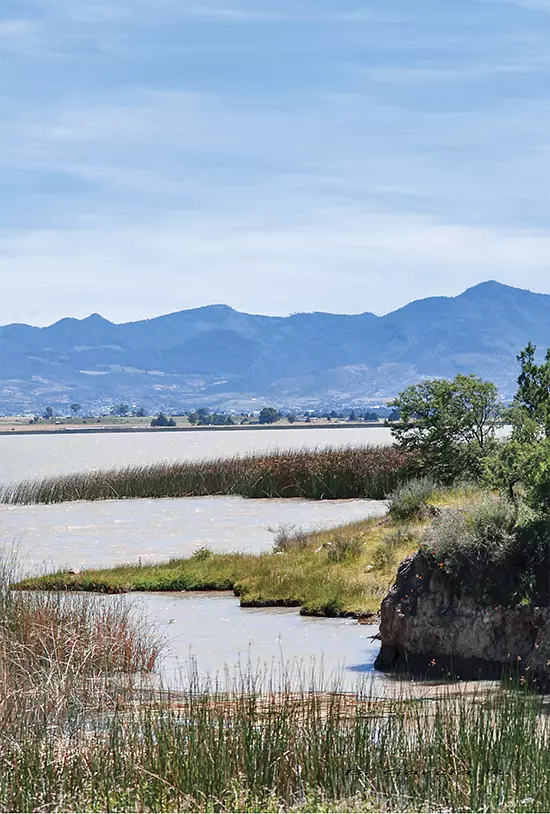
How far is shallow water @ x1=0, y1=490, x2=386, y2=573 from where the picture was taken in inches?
1462

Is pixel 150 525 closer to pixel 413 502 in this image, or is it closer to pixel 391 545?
pixel 413 502

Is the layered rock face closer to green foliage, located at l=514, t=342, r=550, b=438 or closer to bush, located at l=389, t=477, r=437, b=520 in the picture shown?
bush, located at l=389, t=477, r=437, b=520

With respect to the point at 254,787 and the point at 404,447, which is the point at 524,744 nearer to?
the point at 254,787

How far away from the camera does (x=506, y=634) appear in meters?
16.8

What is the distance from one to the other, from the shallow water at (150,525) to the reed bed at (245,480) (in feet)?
3.11

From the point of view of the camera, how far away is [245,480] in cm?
5634

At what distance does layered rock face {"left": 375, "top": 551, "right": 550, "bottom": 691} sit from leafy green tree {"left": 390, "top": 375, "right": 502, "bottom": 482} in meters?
17.2

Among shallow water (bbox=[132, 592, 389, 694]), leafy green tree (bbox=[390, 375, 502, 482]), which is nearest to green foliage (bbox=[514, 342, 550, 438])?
leafy green tree (bbox=[390, 375, 502, 482])

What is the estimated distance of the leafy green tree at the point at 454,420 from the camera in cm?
3541

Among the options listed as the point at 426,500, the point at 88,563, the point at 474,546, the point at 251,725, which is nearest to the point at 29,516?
the point at 88,563

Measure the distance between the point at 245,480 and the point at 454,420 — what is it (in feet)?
72.5

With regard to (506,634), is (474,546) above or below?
above

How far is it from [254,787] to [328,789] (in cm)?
58

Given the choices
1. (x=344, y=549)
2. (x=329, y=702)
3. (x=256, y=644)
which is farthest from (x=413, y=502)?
(x=329, y=702)
